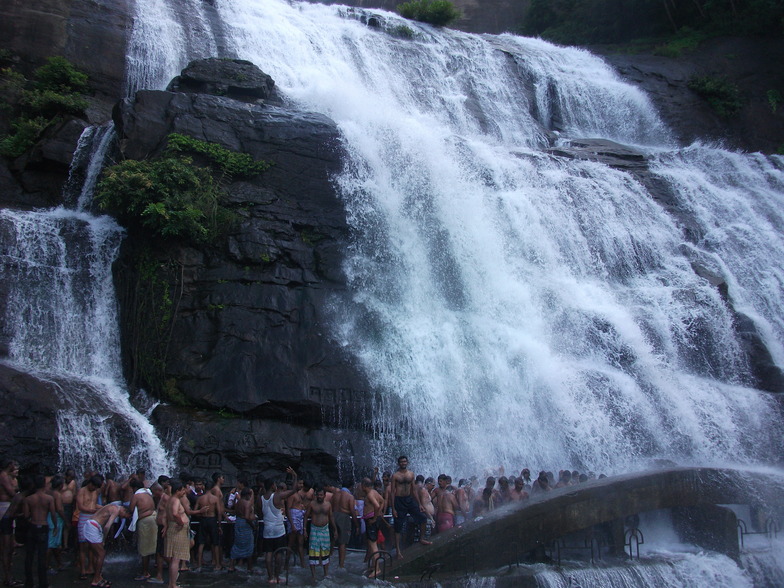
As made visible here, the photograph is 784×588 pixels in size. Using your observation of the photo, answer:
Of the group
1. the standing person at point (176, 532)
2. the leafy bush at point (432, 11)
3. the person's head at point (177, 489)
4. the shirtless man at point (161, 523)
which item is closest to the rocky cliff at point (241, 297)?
the shirtless man at point (161, 523)

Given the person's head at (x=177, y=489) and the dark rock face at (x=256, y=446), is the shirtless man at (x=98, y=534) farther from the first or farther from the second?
the dark rock face at (x=256, y=446)

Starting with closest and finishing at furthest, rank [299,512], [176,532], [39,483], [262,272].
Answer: [39,483], [176,532], [299,512], [262,272]

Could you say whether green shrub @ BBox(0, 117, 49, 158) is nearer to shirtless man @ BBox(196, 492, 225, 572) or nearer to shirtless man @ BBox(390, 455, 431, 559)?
shirtless man @ BBox(196, 492, 225, 572)

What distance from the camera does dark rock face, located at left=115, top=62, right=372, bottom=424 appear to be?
505 inches

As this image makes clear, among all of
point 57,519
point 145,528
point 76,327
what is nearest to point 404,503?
point 145,528

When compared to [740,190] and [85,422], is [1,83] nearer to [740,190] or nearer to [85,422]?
[85,422]

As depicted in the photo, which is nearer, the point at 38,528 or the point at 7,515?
the point at 38,528

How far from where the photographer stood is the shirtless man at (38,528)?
767 centimetres

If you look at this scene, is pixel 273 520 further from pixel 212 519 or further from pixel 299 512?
pixel 212 519

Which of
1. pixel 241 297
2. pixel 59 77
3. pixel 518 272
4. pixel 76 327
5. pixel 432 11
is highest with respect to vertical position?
pixel 432 11

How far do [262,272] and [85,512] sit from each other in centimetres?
657

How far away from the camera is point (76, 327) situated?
13.1 meters

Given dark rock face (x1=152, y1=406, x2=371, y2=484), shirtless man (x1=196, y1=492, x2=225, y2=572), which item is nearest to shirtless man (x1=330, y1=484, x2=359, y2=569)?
shirtless man (x1=196, y1=492, x2=225, y2=572)

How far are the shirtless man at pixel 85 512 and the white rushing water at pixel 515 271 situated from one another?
18.5 ft
